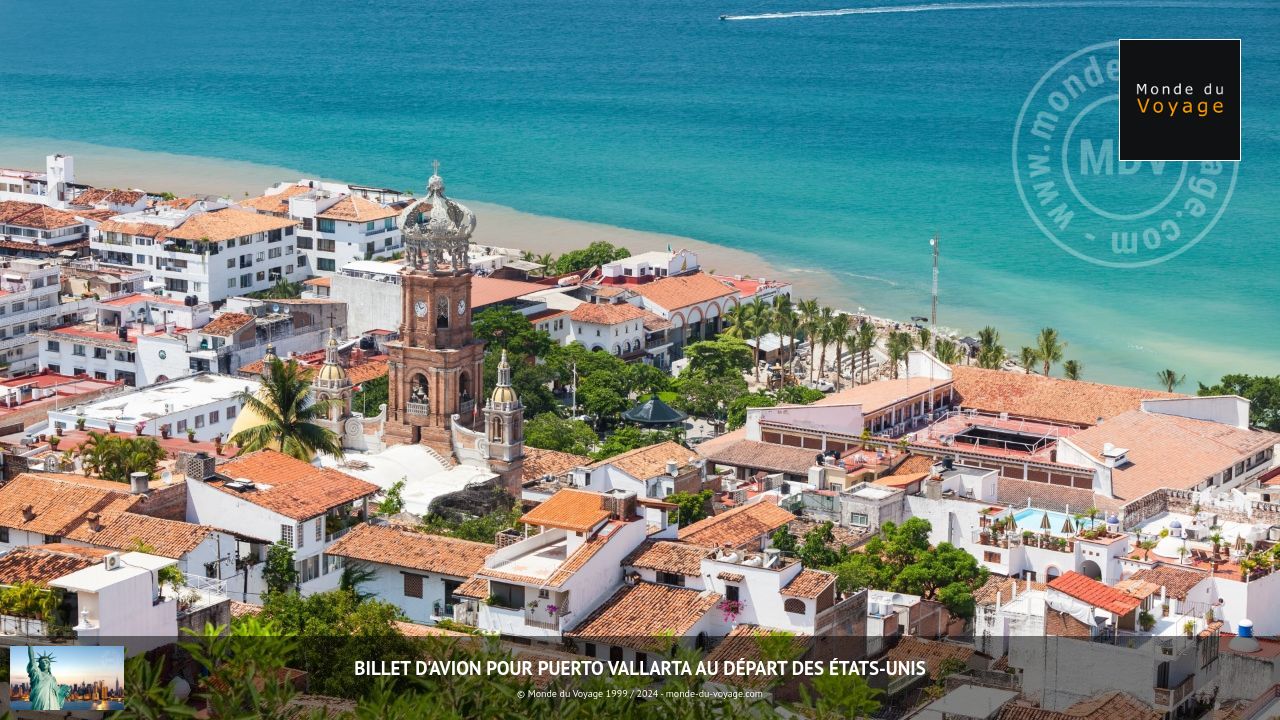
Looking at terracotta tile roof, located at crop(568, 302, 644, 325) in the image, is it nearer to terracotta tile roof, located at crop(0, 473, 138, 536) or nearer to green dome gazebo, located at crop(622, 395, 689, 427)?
green dome gazebo, located at crop(622, 395, 689, 427)

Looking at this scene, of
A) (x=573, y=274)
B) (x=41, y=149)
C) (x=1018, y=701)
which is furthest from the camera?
(x=41, y=149)

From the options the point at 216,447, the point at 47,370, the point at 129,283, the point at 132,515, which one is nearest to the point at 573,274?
the point at 129,283

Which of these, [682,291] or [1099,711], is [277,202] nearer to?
[682,291]

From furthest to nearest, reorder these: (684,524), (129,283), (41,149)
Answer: (41,149)
(129,283)
(684,524)

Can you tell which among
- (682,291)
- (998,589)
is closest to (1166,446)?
(998,589)

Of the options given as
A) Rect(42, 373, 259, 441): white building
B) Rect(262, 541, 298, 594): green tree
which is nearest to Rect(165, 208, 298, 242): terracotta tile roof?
Rect(42, 373, 259, 441): white building

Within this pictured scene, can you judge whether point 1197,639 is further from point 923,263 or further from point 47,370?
point 923,263

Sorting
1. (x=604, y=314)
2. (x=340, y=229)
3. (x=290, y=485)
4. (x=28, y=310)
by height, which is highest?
(x=340, y=229)
